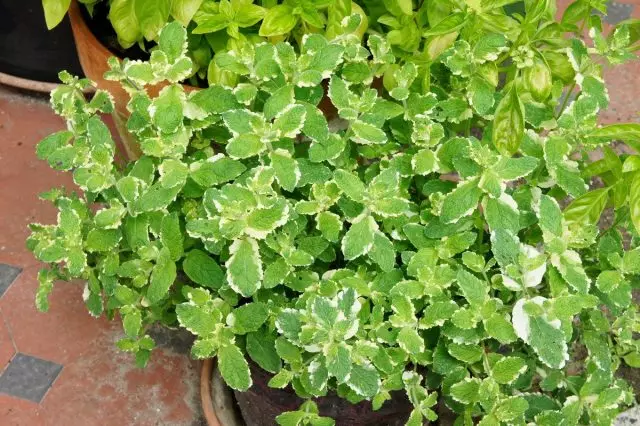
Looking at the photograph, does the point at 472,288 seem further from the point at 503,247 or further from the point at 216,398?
the point at 216,398

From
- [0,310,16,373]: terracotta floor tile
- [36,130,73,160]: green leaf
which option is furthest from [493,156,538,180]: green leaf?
[0,310,16,373]: terracotta floor tile

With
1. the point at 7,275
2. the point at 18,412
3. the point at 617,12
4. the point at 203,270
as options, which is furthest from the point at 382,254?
the point at 617,12

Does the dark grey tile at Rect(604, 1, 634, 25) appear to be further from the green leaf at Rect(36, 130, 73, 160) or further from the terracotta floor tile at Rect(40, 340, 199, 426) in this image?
the green leaf at Rect(36, 130, 73, 160)

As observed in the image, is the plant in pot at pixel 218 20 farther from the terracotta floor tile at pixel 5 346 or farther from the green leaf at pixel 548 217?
the terracotta floor tile at pixel 5 346

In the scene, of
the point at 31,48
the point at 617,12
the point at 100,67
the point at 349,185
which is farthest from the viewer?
the point at 617,12

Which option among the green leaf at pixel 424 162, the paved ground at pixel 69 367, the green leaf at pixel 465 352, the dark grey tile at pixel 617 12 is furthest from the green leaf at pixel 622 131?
the dark grey tile at pixel 617 12

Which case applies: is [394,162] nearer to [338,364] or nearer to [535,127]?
[535,127]
